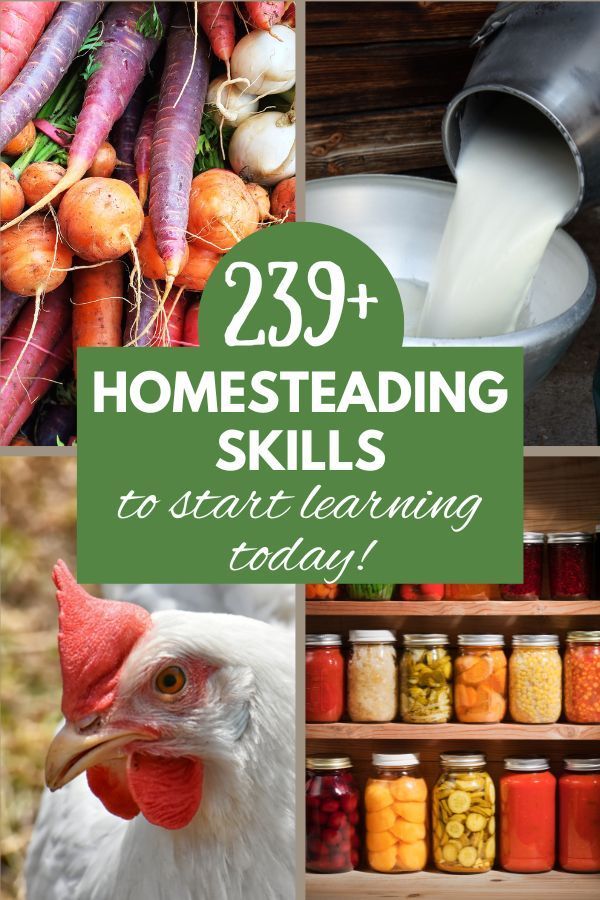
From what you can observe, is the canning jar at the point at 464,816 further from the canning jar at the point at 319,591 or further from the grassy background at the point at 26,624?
the grassy background at the point at 26,624

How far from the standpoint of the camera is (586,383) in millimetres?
1354

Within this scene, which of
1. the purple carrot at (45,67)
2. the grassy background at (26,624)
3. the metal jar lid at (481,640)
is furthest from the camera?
the metal jar lid at (481,640)

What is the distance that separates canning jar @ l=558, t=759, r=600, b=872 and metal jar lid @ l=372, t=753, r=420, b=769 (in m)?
0.19

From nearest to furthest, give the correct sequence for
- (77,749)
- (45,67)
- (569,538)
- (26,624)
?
1. (77,749)
2. (45,67)
3. (26,624)
4. (569,538)

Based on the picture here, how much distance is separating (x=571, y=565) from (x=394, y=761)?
329mm

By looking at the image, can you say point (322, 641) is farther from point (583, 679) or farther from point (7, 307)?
point (7, 307)

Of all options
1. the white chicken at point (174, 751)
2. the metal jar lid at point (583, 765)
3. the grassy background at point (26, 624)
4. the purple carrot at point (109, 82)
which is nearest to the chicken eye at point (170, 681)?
the white chicken at point (174, 751)

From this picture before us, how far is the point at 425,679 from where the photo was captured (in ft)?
4.27

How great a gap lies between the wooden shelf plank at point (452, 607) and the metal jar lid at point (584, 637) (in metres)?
0.04

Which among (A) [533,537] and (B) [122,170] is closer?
(B) [122,170]

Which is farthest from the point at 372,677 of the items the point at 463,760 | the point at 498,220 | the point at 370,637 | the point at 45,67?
the point at 45,67

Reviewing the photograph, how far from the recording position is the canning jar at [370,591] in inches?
50.9

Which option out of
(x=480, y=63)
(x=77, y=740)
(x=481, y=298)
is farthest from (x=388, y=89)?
(x=77, y=740)

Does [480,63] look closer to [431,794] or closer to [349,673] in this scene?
[349,673]
